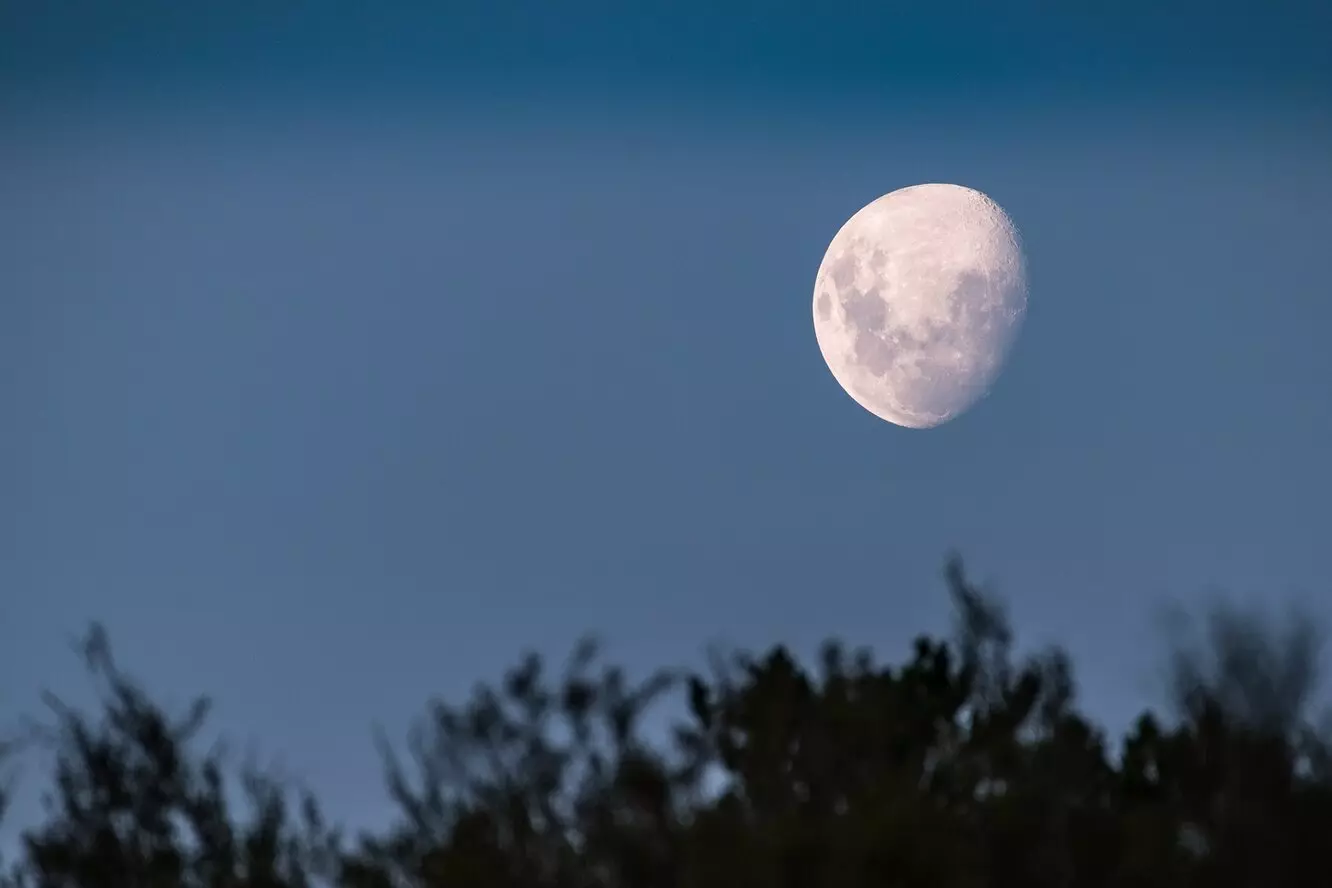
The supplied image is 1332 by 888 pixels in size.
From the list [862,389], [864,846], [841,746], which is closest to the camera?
[864,846]

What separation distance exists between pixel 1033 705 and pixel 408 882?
875cm

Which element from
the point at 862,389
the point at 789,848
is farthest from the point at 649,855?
the point at 862,389

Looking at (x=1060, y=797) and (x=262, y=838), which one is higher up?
(x=262, y=838)

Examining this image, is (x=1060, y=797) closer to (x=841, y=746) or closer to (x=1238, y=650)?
(x=841, y=746)

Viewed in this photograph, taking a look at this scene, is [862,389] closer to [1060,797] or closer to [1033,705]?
[1033,705]

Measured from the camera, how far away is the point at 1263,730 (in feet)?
84.6

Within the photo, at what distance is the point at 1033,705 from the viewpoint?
95.4 feet

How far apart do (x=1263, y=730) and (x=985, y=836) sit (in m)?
5.09

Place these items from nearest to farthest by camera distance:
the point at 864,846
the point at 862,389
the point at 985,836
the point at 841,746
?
the point at 864,846
the point at 985,836
the point at 841,746
the point at 862,389

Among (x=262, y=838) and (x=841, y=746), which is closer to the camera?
(x=841, y=746)

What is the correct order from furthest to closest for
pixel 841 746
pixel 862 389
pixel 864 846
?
pixel 862 389
pixel 841 746
pixel 864 846

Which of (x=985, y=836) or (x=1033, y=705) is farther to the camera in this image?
(x=1033, y=705)

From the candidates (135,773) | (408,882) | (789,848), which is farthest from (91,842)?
(789,848)

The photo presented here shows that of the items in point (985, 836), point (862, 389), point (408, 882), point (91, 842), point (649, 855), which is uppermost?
point (862, 389)
